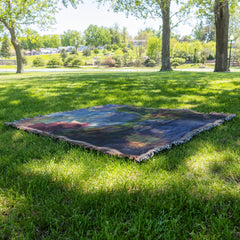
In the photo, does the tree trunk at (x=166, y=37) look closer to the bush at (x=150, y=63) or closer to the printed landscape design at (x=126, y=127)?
the printed landscape design at (x=126, y=127)

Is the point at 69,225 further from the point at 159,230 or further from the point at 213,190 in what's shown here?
the point at 213,190

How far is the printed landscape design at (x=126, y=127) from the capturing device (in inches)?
98.2

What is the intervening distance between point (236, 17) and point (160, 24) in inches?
1153

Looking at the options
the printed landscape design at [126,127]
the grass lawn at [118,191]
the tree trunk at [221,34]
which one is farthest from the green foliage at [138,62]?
the grass lawn at [118,191]

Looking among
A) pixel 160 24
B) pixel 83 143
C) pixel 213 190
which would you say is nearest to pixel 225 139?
pixel 213 190

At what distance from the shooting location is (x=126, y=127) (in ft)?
10.6

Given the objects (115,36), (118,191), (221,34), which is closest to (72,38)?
(115,36)

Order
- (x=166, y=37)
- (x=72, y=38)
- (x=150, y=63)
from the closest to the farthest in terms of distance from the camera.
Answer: (x=166, y=37)
(x=150, y=63)
(x=72, y=38)

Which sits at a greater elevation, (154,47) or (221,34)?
(154,47)

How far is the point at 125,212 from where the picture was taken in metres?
1.50

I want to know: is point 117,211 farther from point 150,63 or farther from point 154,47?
point 154,47

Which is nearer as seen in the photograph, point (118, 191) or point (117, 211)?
point (117, 211)

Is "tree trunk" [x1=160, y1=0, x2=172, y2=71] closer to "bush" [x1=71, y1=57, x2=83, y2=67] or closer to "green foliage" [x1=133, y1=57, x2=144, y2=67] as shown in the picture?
"green foliage" [x1=133, y1=57, x2=144, y2=67]

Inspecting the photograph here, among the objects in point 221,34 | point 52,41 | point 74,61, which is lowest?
point 74,61
